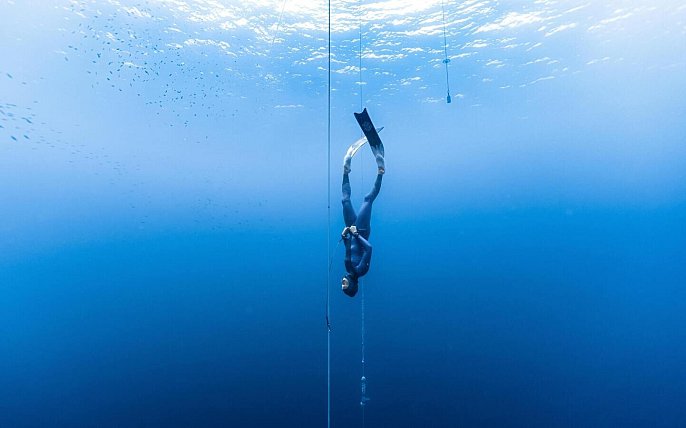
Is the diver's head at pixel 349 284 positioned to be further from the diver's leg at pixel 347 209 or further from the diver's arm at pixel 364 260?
the diver's leg at pixel 347 209

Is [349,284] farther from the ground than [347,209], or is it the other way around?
[347,209]

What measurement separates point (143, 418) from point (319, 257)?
5783 cm

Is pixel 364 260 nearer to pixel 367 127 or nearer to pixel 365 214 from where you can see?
pixel 365 214

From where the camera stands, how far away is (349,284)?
5.81 meters

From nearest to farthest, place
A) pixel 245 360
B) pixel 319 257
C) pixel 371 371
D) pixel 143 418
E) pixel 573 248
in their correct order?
pixel 143 418
pixel 371 371
pixel 245 360
pixel 573 248
pixel 319 257

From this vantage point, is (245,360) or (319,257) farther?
(319,257)

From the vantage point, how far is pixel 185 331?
107 ft

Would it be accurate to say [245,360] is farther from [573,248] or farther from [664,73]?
[573,248]

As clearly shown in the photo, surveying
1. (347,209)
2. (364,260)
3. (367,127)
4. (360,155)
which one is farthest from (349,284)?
(360,155)

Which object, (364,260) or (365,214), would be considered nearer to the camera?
(364,260)

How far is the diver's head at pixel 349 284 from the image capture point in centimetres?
574

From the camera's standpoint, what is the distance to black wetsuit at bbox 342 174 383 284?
20.2ft

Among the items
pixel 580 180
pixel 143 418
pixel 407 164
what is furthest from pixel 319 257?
pixel 143 418

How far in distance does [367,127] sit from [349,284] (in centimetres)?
268
